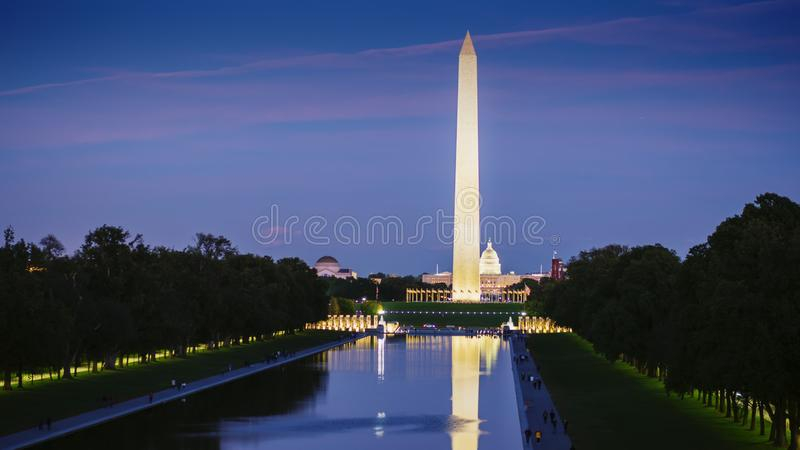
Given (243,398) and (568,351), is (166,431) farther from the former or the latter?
(568,351)

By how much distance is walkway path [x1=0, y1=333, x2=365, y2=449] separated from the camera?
1487 inches

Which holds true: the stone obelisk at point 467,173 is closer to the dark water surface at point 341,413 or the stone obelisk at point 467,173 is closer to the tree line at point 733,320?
the dark water surface at point 341,413

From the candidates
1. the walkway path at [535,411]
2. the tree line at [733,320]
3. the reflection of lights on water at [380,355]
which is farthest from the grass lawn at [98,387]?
the tree line at [733,320]

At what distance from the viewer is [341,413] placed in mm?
47406

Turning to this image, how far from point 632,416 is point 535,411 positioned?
3453mm

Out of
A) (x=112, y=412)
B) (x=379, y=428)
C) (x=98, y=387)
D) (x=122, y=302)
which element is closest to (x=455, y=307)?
(x=122, y=302)

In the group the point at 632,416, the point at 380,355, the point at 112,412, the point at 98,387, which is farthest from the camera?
the point at 380,355

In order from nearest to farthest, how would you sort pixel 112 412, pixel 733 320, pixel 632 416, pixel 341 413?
pixel 733 320 → pixel 632 416 → pixel 112 412 → pixel 341 413

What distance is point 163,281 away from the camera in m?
77.6

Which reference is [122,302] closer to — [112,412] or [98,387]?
[98,387]

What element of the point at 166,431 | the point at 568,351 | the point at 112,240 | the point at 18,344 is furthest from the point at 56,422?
the point at 568,351

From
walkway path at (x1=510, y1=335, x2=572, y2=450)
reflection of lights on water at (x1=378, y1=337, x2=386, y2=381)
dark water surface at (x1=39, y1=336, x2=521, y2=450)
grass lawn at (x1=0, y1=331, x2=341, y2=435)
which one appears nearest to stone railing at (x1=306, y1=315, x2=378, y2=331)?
reflection of lights on water at (x1=378, y1=337, x2=386, y2=381)

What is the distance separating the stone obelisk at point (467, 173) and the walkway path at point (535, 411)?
66.4 metres

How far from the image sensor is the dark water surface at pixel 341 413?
38969 millimetres
